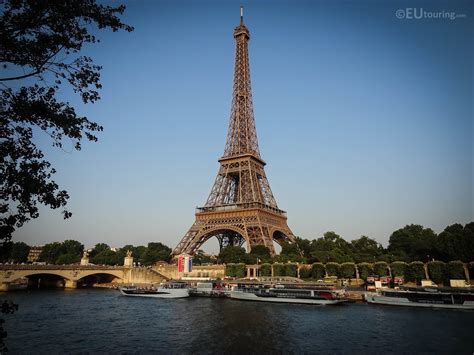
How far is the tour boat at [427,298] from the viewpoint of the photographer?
40.4m

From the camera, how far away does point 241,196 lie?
3098 inches

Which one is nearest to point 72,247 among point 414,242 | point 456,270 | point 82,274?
point 82,274

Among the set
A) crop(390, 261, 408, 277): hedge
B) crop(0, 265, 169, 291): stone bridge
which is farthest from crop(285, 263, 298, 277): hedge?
crop(0, 265, 169, 291): stone bridge

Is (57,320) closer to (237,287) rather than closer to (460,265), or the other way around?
(237,287)

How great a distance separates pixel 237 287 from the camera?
56062mm

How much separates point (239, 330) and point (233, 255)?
151 ft

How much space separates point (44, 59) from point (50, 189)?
376 centimetres

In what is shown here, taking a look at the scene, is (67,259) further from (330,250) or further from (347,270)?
(347,270)

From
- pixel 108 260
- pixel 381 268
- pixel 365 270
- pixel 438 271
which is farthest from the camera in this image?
pixel 108 260

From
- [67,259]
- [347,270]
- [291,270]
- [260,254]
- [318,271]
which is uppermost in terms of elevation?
[260,254]

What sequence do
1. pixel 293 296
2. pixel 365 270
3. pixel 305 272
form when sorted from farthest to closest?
pixel 305 272 < pixel 365 270 < pixel 293 296

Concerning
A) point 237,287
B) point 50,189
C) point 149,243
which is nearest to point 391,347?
point 50,189

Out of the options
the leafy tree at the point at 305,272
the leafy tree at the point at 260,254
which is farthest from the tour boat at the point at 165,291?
the leafy tree at the point at 305,272

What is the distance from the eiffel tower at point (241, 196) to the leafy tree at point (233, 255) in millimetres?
3449
